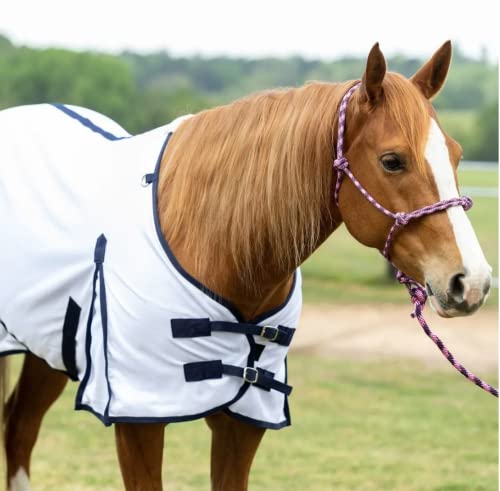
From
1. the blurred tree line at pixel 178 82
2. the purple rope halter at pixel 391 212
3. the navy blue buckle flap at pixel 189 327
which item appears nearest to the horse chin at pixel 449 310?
the purple rope halter at pixel 391 212

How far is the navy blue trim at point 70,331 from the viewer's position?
310 cm

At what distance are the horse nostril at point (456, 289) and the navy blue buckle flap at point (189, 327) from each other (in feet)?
2.30

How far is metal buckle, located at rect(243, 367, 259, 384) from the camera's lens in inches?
117

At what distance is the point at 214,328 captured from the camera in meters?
2.90

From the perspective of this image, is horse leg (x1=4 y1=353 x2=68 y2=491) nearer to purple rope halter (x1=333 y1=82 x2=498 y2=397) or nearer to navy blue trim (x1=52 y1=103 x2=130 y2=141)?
navy blue trim (x1=52 y1=103 x2=130 y2=141)

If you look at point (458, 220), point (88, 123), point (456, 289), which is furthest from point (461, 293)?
point (88, 123)

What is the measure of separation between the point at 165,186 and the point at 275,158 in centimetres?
37

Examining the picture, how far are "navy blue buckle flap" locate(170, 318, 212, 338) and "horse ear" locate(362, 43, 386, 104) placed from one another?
0.75 meters

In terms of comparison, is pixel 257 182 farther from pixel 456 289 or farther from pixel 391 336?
pixel 391 336

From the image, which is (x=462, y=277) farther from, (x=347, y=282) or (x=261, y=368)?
(x=347, y=282)

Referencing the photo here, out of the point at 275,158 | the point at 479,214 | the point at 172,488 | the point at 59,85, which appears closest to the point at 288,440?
the point at 172,488

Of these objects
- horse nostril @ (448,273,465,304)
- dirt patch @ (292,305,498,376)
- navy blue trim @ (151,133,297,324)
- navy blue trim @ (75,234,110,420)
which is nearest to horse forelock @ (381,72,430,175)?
horse nostril @ (448,273,465,304)

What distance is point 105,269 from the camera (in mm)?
2990

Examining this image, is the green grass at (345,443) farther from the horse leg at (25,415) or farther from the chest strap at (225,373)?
the chest strap at (225,373)
